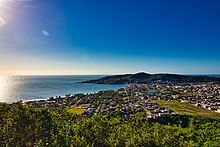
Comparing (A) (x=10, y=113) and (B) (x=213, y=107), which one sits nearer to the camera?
(A) (x=10, y=113)

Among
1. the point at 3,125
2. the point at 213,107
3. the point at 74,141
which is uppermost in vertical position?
the point at 3,125

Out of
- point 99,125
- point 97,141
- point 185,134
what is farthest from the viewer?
point 185,134

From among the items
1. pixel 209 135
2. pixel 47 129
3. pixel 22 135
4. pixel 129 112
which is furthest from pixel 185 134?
pixel 129 112

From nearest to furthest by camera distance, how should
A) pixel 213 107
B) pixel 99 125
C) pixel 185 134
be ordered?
1. pixel 99 125
2. pixel 185 134
3. pixel 213 107

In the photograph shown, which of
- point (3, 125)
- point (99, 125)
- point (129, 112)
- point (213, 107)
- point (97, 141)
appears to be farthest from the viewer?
point (213, 107)

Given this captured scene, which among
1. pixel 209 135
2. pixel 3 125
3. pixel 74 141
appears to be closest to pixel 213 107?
pixel 209 135

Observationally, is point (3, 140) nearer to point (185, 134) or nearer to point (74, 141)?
point (74, 141)

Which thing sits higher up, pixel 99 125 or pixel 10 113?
pixel 10 113

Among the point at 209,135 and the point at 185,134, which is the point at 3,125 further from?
the point at 209,135

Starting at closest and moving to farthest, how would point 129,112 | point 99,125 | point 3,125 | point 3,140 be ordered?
1. point 3,140
2. point 3,125
3. point 99,125
4. point 129,112
